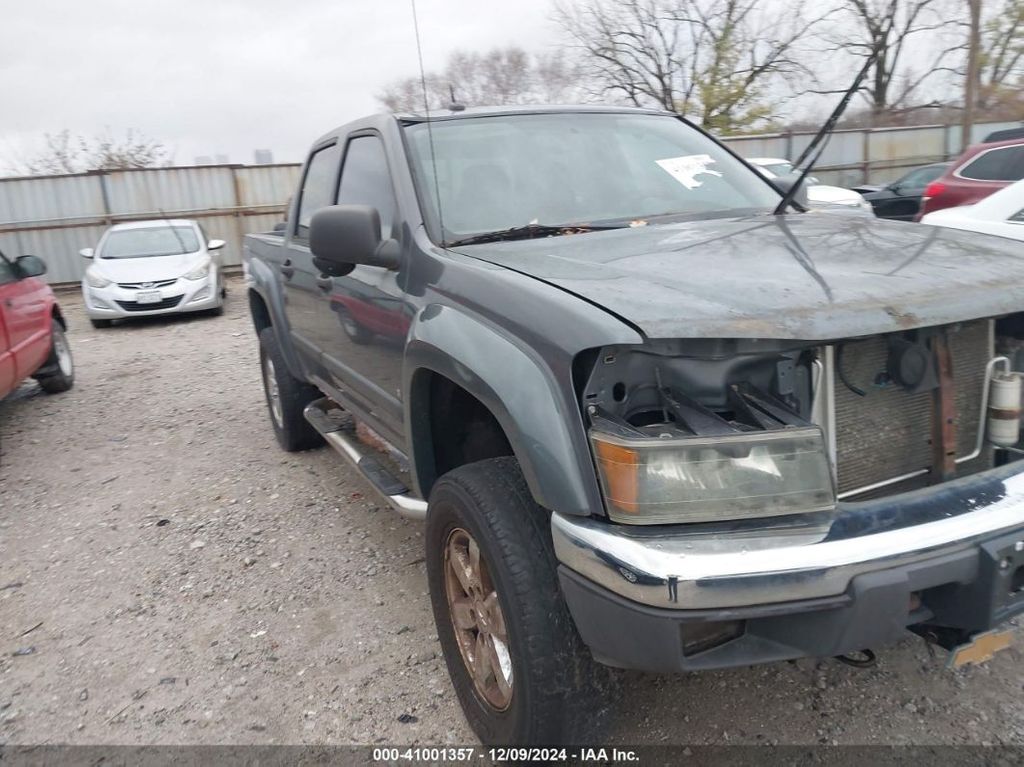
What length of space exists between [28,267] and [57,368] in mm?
1262

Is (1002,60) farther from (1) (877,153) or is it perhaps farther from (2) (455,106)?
(2) (455,106)

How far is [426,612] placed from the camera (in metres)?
3.26

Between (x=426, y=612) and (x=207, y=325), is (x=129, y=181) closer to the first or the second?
(x=207, y=325)

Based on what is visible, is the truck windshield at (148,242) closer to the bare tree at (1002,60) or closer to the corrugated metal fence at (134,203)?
the corrugated metal fence at (134,203)

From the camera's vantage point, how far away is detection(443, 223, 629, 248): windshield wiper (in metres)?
2.81

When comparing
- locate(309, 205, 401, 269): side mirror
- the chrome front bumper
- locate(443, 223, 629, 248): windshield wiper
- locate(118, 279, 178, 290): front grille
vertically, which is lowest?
locate(118, 279, 178, 290): front grille

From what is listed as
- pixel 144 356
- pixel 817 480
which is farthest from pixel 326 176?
pixel 144 356

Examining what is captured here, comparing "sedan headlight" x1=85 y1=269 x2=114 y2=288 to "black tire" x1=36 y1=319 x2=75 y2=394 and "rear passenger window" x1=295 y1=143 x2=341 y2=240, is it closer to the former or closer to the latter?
"black tire" x1=36 y1=319 x2=75 y2=394

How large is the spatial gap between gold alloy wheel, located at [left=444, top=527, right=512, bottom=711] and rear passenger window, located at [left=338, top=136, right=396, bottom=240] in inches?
51.6

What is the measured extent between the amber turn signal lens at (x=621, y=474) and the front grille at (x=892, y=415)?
588 mm

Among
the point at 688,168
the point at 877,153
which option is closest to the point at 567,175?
the point at 688,168

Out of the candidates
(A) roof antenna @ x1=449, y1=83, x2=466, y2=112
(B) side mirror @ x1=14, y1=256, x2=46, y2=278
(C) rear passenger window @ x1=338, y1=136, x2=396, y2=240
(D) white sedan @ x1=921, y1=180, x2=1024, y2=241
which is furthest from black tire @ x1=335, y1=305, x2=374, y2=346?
(B) side mirror @ x1=14, y1=256, x2=46, y2=278

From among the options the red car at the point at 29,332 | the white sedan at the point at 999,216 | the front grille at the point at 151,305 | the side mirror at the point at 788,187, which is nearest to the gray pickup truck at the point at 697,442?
the side mirror at the point at 788,187

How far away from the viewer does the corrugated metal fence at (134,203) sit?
15.8 metres
